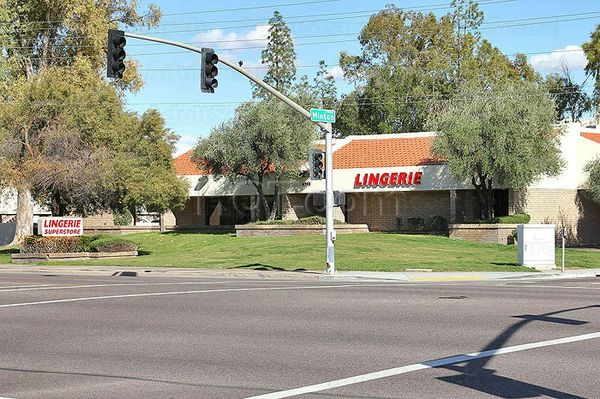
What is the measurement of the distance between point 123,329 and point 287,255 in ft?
79.5

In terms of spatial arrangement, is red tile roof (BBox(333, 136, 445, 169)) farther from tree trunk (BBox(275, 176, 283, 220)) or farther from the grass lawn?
the grass lawn

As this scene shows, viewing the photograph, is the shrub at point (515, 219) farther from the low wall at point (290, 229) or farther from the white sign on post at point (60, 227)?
the white sign on post at point (60, 227)

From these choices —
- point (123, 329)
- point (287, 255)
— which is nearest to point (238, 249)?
point (287, 255)

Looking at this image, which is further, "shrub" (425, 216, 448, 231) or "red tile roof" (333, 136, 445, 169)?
"red tile roof" (333, 136, 445, 169)

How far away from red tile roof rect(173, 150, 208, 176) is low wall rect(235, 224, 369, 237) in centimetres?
1000

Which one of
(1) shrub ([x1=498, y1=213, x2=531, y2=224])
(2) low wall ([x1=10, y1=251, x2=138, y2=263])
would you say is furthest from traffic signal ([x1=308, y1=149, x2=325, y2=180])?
(1) shrub ([x1=498, y1=213, x2=531, y2=224])

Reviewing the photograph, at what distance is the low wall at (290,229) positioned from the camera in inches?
1969

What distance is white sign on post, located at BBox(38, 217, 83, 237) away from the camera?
4103 centimetres

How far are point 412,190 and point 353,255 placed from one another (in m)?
16.1

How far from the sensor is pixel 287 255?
38969 millimetres

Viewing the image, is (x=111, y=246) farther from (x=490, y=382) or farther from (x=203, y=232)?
(x=490, y=382)

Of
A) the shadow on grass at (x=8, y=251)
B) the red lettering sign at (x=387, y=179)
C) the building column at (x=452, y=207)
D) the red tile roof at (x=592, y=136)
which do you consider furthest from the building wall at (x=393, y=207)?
the shadow on grass at (x=8, y=251)

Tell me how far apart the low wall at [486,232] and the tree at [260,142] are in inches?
441

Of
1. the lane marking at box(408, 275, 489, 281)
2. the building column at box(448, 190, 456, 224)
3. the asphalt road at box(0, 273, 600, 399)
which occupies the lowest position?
the lane marking at box(408, 275, 489, 281)
